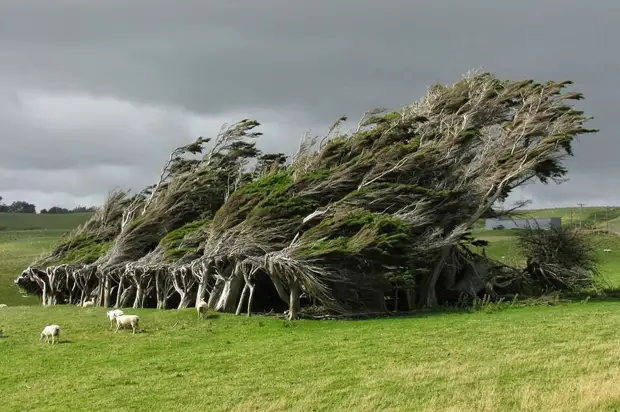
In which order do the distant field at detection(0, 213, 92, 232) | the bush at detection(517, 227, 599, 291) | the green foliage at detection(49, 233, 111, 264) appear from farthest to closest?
1. the distant field at detection(0, 213, 92, 232)
2. the green foliage at detection(49, 233, 111, 264)
3. the bush at detection(517, 227, 599, 291)

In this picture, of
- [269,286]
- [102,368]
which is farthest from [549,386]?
[269,286]

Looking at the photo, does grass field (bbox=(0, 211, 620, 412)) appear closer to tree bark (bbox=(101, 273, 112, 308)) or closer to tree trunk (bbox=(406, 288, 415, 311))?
tree trunk (bbox=(406, 288, 415, 311))

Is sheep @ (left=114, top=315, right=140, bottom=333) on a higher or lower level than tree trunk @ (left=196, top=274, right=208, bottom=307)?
lower

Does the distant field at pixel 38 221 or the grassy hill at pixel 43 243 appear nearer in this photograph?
the grassy hill at pixel 43 243

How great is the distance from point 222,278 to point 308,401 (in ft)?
60.1

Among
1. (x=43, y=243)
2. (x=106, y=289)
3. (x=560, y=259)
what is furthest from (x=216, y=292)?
(x=43, y=243)

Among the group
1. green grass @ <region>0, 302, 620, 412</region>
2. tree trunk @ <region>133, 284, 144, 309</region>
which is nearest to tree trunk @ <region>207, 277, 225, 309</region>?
green grass @ <region>0, 302, 620, 412</region>

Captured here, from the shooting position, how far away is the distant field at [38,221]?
120250 millimetres

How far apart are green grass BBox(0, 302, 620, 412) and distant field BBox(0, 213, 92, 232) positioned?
101m

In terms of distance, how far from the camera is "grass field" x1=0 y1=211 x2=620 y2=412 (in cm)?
1270

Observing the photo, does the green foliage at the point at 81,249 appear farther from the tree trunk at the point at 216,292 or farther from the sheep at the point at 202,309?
the sheep at the point at 202,309

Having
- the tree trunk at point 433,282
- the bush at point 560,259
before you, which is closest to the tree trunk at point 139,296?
the tree trunk at point 433,282

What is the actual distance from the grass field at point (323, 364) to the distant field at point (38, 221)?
9949 centimetres

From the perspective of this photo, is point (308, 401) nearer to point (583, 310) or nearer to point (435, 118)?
point (583, 310)
